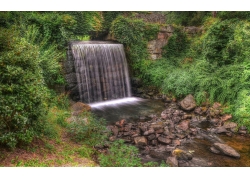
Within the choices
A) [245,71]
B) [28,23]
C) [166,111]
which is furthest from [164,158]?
[28,23]

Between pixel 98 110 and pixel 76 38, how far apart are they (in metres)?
4.64

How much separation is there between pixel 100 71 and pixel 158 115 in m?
4.06

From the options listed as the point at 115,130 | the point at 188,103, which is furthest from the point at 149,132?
the point at 188,103

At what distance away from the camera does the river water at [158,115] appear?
5391 mm

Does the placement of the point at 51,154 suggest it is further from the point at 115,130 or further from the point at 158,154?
the point at 158,154

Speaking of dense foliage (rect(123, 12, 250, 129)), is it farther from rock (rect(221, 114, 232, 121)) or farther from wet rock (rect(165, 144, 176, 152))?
wet rock (rect(165, 144, 176, 152))

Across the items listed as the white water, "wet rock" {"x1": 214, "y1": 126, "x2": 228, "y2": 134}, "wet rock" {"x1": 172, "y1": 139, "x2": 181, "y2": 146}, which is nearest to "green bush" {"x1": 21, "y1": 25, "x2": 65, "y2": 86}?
the white water

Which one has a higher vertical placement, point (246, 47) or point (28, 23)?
point (28, 23)

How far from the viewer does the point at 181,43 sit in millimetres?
13406

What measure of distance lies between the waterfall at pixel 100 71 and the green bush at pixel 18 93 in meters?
5.13

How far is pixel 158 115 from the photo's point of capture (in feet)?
28.8

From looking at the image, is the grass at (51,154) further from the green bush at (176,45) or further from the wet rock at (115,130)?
the green bush at (176,45)
